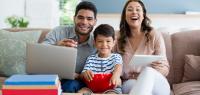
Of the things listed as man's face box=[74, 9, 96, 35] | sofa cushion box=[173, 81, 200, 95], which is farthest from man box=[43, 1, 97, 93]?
sofa cushion box=[173, 81, 200, 95]

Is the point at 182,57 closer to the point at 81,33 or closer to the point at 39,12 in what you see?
the point at 81,33

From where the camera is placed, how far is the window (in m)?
5.02

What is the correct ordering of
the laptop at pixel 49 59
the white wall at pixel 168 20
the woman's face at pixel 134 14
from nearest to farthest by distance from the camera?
the laptop at pixel 49 59 < the woman's face at pixel 134 14 < the white wall at pixel 168 20

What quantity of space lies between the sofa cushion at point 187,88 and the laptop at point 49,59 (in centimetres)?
85

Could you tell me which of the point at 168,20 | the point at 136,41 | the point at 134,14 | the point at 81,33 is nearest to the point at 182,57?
the point at 136,41

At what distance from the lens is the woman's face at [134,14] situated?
2.36 metres

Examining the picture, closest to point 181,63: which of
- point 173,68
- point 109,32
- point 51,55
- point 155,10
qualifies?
point 173,68

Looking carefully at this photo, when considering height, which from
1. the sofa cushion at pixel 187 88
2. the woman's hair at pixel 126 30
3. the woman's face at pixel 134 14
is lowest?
the sofa cushion at pixel 187 88

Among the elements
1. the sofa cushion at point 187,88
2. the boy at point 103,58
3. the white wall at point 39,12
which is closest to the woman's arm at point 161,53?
the sofa cushion at point 187,88

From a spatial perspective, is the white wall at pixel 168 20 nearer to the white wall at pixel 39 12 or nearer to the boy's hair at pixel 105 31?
the white wall at pixel 39 12

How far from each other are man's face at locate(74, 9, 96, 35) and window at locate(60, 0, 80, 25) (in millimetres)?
2767

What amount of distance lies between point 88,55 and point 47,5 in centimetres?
249

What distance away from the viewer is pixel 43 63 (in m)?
1.72

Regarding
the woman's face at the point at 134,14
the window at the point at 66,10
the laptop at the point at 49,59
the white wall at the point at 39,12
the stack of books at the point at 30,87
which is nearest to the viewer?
the stack of books at the point at 30,87
